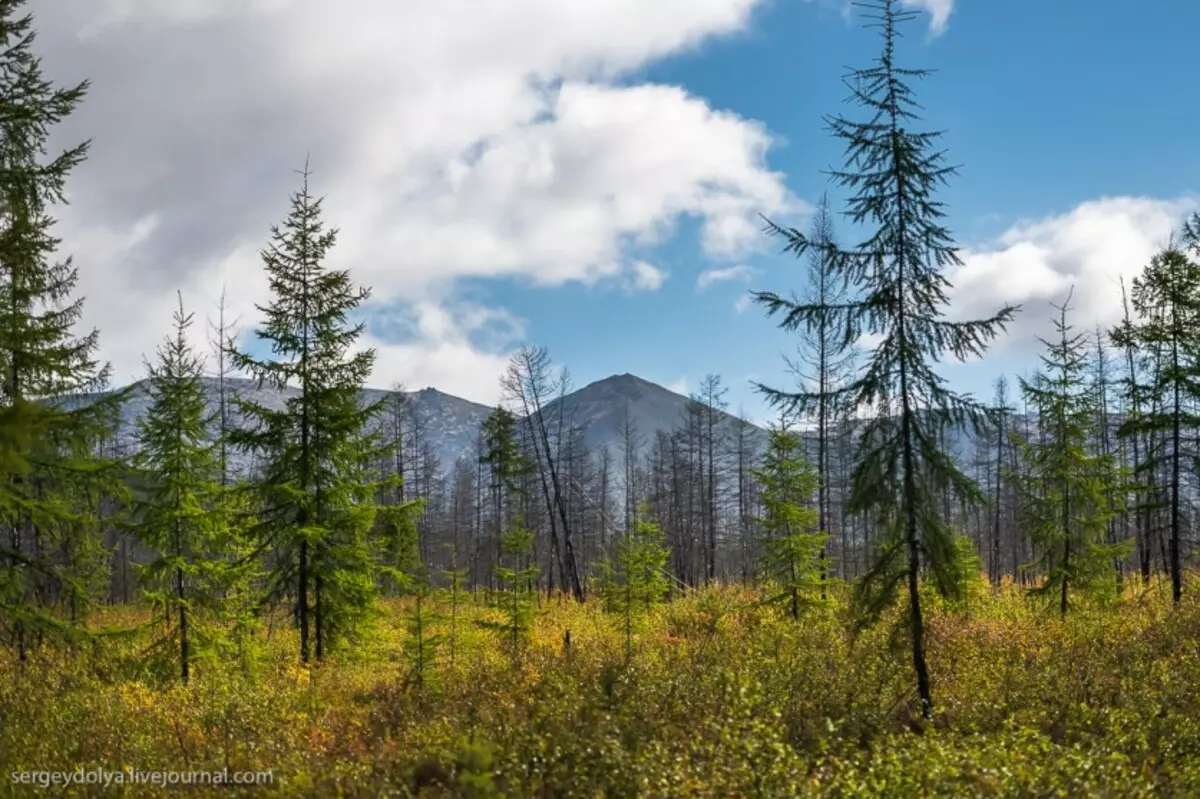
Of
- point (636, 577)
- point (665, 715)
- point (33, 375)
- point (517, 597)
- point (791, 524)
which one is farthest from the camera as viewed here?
point (636, 577)

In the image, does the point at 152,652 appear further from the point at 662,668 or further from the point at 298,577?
the point at 662,668

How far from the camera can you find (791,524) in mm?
17969

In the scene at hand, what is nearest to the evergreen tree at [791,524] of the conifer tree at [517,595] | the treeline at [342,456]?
the treeline at [342,456]

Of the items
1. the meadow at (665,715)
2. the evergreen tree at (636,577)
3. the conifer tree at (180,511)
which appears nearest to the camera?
the meadow at (665,715)

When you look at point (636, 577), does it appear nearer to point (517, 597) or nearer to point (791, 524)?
point (517, 597)

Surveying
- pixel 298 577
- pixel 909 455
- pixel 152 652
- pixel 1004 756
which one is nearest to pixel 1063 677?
pixel 909 455

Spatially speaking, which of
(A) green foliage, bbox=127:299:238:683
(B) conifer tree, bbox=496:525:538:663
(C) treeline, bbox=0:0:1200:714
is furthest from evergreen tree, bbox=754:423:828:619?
(A) green foliage, bbox=127:299:238:683

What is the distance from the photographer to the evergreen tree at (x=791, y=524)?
17594mm

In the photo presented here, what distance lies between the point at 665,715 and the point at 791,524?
1038cm

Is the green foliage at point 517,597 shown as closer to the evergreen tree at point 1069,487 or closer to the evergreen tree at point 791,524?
the evergreen tree at point 791,524

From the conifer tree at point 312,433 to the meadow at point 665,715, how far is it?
2.19 metres

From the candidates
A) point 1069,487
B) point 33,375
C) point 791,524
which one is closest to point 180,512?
point 33,375

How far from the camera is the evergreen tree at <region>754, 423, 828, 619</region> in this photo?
17.6m

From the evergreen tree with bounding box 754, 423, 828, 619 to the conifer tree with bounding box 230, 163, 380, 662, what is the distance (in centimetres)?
995
